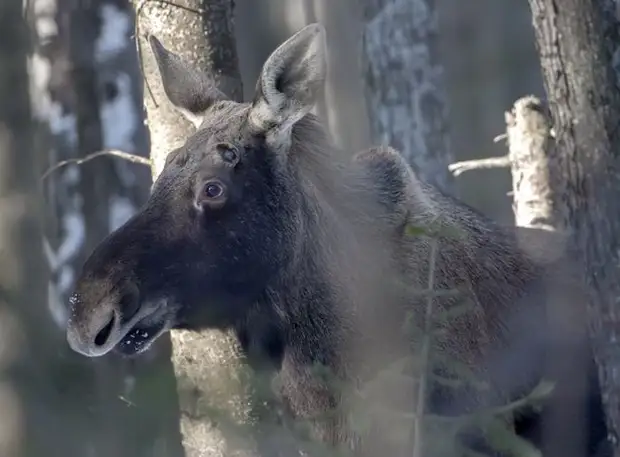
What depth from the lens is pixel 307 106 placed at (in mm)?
4480

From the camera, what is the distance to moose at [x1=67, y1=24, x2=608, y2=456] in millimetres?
4301

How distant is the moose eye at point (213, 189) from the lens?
441 centimetres

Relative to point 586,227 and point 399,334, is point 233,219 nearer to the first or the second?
point 399,334

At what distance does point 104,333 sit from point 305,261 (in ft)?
3.04

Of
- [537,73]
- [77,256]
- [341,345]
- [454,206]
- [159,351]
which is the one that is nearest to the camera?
[341,345]

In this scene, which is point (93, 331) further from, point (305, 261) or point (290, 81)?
point (290, 81)

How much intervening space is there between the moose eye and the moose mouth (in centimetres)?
43

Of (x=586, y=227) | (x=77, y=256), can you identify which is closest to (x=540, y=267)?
(x=586, y=227)

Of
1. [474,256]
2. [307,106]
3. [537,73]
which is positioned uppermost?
[537,73]

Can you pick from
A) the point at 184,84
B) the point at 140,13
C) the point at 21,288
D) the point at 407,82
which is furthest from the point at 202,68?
the point at 21,288

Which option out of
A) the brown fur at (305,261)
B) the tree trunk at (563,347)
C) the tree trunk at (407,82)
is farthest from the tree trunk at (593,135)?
the tree trunk at (407,82)

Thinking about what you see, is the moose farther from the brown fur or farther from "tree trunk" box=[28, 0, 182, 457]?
"tree trunk" box=[28, 0, 182, 457]

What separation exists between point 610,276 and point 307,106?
117cm

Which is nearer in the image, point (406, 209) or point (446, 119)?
point (406, 209)
